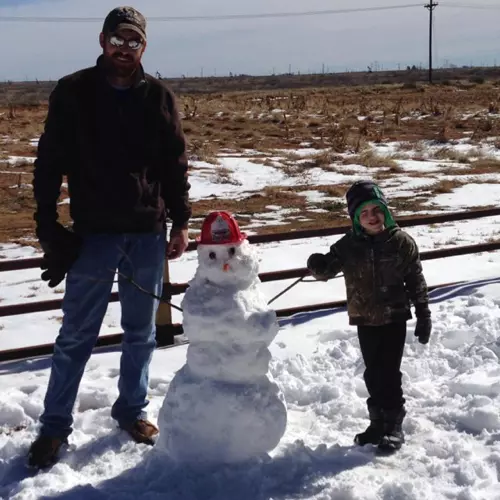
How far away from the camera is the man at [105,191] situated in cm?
340

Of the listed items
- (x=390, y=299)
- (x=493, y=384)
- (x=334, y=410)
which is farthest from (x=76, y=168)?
(x=493, y=384)

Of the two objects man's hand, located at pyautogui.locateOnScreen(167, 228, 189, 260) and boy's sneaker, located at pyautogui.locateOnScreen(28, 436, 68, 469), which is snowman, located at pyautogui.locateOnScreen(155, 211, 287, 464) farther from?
boy's sneaker, located at pyautogui.locateOnScreen(28, 436, 68, 469)

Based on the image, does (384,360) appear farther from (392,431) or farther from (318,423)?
(318,423)

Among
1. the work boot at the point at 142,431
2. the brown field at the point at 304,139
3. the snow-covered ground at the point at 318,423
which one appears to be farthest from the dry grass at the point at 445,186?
the work boot at the point at 142,431

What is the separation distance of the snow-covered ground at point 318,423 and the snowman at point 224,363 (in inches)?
5.5

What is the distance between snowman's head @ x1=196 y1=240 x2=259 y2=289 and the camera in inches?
133

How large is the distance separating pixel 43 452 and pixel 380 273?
1857 mm

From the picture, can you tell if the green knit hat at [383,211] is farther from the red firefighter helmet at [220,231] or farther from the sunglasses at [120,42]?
the sunglasses at [120,42]

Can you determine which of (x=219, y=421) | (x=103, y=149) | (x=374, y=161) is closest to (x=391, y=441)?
(x=219, y=421)

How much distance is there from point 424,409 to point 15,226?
8923 millimetres

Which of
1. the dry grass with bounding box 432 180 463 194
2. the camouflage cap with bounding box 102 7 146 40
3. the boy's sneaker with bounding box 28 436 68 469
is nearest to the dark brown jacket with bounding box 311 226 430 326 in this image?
the camouflage cap with bounding box 102 7 146 40

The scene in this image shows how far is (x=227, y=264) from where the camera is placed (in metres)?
3.38

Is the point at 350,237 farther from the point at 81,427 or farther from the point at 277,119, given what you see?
the point at 277,119

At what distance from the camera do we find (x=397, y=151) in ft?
67.4
